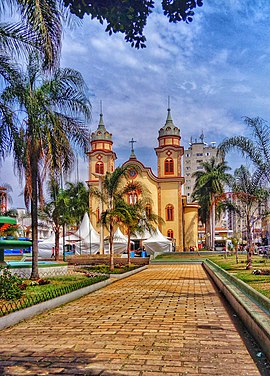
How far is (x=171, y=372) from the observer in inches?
162

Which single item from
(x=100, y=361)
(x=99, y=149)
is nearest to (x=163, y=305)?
(x=100, y=361)

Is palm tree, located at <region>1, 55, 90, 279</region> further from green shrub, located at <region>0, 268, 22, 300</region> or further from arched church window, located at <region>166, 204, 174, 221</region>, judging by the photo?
arched church window, located at <region>166, 204, 174, 221</region>

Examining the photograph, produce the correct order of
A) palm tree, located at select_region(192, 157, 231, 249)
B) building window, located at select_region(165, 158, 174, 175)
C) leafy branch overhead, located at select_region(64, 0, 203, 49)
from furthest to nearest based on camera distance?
1. building window, located at select_region(165, 158, 174, 175)
2. palm tree, located at select_region(192, 157, 231, 249)
3. leafy branch overhead, located at select_region(64, 0, 203, 49)

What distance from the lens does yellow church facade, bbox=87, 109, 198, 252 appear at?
44.8 m

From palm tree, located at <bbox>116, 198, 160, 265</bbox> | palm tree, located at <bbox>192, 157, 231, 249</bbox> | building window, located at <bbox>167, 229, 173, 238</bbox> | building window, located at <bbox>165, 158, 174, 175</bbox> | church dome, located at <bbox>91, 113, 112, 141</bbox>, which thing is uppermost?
church dome, located at <bbox>91, 113, 112, 141</bbox>

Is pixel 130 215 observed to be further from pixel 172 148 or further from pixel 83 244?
pixel 172 148

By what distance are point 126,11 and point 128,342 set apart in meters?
3.99

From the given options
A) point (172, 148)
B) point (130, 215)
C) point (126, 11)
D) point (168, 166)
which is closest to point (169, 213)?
point (168, 166)

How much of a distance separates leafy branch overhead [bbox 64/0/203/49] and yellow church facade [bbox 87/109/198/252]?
39863 millimetres

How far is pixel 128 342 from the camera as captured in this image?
5355 millimetres

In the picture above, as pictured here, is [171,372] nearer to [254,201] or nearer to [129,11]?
[129,11]

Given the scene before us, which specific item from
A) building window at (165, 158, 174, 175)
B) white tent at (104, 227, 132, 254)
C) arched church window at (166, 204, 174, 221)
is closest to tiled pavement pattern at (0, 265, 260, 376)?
white tent at (104, 227, 132, 254)

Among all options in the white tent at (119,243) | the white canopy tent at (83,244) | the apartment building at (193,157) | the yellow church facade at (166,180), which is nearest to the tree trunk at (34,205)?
the white canopy tent at (83,244)

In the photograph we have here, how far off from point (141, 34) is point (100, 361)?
3514 mm
